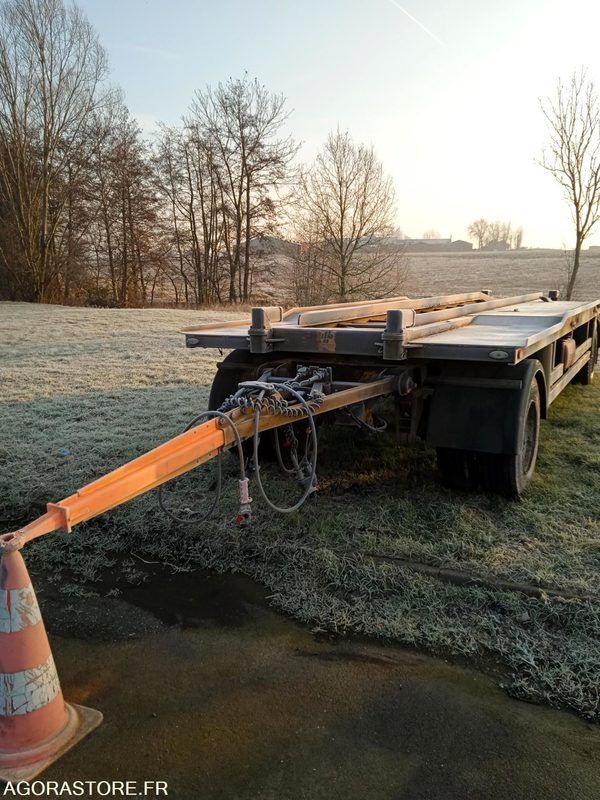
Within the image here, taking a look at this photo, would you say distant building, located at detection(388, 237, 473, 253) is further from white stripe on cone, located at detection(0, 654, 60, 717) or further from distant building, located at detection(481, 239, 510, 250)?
white stripe on cone, located at detection(0, 654, 60, 717)

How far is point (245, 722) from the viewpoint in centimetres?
247

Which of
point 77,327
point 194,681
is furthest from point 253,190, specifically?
point 194,681

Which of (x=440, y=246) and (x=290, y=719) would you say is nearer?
(x=290, y=719)

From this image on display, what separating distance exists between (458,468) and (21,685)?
10.4 feet

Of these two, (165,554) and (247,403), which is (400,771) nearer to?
(247,403)

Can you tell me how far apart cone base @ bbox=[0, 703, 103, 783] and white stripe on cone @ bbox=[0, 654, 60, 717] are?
155mm

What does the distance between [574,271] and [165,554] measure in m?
21.0

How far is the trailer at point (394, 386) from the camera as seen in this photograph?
138 inches

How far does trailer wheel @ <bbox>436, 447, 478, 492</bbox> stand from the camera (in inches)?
175

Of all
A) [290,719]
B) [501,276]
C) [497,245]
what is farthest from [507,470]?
[497,245]

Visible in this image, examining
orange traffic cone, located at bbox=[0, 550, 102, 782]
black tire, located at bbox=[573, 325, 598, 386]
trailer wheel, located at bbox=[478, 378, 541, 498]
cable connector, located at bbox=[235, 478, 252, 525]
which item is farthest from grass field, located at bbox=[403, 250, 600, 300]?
orange traffic cone, located at bbox=[0, 550, 102, 782]

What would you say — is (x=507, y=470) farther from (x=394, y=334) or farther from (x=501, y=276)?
(x=501, y=276)

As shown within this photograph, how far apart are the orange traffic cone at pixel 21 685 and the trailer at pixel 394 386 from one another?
3.16 feet
